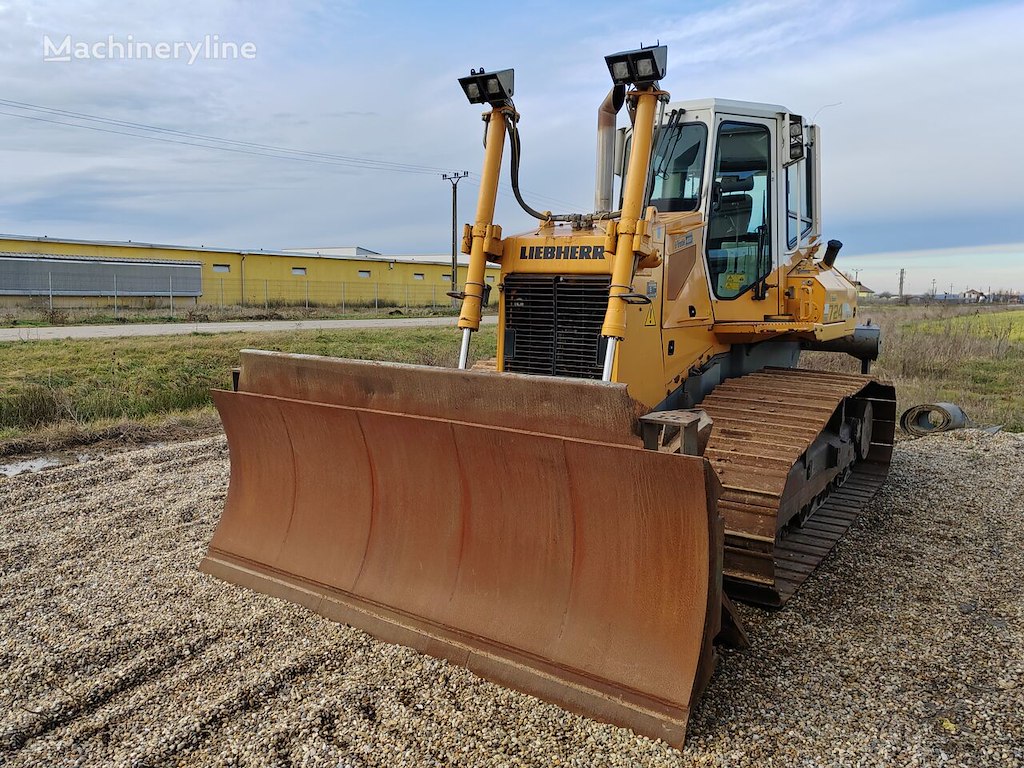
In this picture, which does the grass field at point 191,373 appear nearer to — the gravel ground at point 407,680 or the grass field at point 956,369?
the grass field at point 956,369

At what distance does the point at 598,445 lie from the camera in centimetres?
306

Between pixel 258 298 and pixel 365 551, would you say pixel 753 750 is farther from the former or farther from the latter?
pixel 258 298

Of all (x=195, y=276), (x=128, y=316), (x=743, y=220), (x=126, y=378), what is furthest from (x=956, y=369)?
(x=195, y=276)

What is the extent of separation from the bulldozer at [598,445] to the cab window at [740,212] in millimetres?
19

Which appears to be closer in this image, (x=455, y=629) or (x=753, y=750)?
(x=753, y=750)

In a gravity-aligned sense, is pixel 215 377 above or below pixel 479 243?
below

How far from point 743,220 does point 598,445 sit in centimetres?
317

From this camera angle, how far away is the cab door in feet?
17.6

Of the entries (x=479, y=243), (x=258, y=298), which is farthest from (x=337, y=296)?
(x=479, y=243)

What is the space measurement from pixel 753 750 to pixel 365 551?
80.5 inches

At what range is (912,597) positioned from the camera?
427 centimetres

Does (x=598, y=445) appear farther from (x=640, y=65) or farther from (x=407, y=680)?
(x=640, y=65)

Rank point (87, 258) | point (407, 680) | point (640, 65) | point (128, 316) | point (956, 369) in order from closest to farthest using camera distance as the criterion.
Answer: point (407, 680), point (640, 65), point (956, 369), point (128, 316), point (87, 258)

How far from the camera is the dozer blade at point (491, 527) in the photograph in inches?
118
